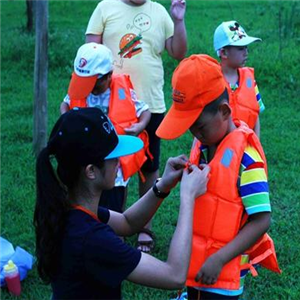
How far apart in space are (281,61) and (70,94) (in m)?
5.94

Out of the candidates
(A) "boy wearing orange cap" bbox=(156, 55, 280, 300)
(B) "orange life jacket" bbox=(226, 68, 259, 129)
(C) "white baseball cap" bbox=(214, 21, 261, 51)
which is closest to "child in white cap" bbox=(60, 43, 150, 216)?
(B) "orange life jacket" bbox=(226, 68, 259, 129)

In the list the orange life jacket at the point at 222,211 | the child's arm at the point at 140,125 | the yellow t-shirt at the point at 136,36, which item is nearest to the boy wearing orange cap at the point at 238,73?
the yellow t-shirt at the point at 136,36

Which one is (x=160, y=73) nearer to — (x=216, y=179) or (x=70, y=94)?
(x=70, y=94)

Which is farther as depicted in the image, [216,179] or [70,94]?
[70,94]

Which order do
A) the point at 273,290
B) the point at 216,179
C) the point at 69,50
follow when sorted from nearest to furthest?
the point at 216,179 < the point at 273,290 < the point at 69,50

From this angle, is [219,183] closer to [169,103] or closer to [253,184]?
[253,184]

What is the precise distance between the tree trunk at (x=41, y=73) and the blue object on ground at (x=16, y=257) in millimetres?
2357

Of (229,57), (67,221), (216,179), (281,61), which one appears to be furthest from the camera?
(281,61)

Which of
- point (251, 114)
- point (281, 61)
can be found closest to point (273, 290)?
point (251, 114)

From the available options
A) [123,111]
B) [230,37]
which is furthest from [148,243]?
[230,37]

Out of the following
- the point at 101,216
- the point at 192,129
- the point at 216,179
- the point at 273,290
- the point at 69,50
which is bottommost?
the point at 69,50

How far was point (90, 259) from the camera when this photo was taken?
2.11 metres

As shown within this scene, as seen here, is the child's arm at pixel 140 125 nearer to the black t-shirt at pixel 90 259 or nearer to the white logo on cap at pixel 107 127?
the white logo on cap at pixel 107 127

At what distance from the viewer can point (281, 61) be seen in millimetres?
9297
